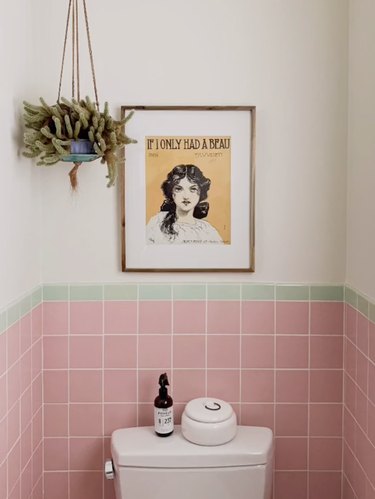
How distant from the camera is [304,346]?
1729 mm

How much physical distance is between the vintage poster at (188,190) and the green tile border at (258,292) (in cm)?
16

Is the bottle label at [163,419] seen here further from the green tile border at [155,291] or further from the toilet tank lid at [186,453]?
the green tile border at [155,291]

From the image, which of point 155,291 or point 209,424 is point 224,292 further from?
point 209,424

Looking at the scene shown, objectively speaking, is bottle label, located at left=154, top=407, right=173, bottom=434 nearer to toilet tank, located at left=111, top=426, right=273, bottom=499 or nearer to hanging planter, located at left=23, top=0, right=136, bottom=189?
toilet tank, located at left=111, top=426, right=273, bottom=499

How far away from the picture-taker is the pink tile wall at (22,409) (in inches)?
53.9

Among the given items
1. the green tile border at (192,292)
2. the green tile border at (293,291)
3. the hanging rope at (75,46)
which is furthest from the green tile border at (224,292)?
the hanging rope at (75,46)

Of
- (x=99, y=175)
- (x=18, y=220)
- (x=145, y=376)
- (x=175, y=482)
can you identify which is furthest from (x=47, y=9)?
(x=175, y=482)

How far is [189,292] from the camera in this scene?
1723 millimetres

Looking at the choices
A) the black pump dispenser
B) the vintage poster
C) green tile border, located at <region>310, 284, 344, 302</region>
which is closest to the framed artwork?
the vintage poster

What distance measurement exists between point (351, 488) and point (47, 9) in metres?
1.76

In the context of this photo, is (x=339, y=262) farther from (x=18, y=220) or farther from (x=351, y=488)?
(x=18, y=220)

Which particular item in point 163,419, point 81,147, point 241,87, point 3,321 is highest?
point 241,87

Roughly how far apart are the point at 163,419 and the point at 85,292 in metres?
0.47

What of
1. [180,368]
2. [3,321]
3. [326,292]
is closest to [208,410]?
[180,368]
